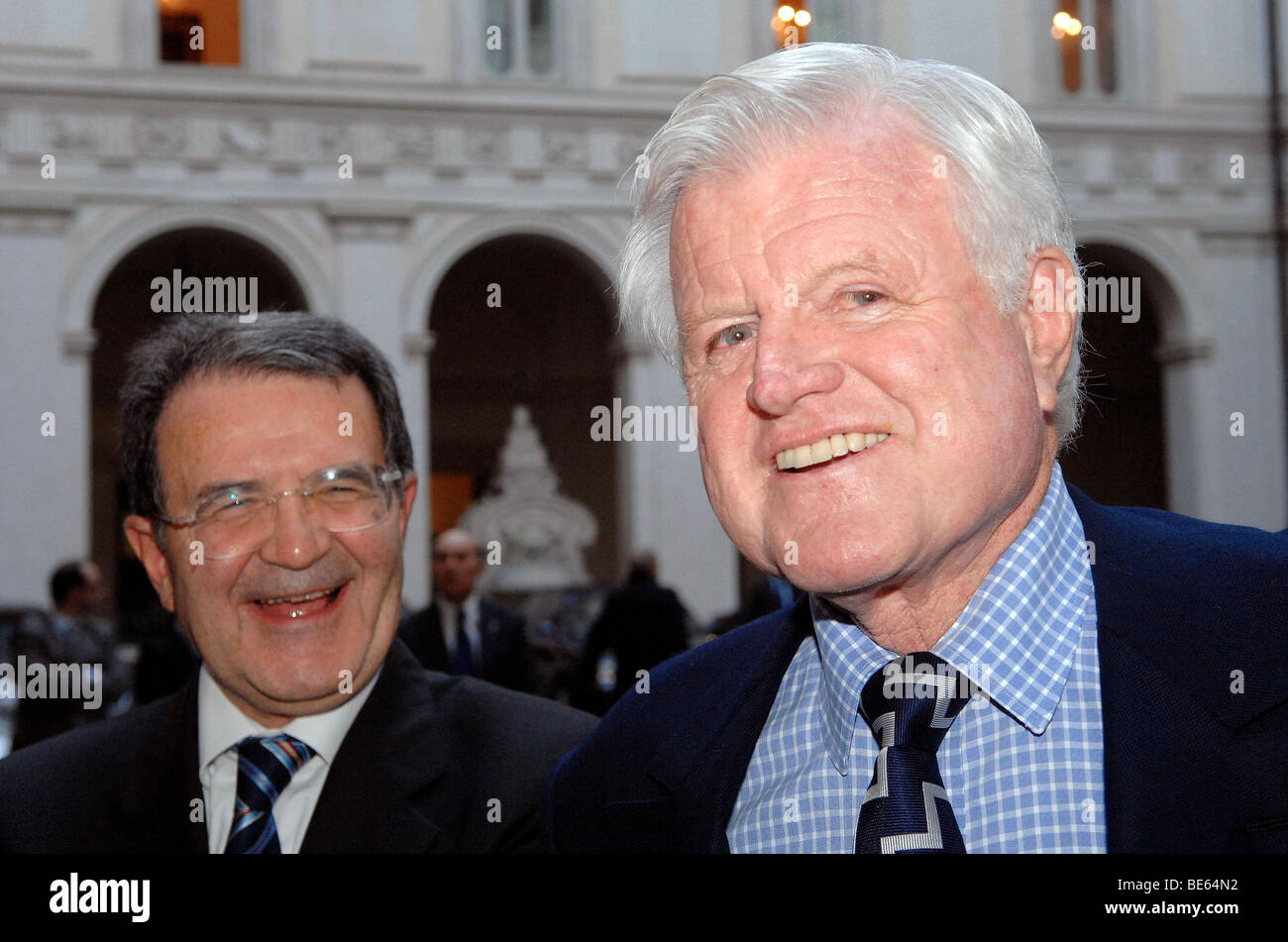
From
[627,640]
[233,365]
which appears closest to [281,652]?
[233,365]

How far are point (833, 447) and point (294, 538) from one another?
53cm

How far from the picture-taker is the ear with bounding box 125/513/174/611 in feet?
4.32

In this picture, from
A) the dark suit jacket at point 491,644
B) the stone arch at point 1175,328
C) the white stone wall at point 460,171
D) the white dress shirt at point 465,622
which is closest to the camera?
the dark suit jacket at point 491,644

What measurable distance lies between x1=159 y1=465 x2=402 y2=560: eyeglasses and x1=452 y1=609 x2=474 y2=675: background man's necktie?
1.61m

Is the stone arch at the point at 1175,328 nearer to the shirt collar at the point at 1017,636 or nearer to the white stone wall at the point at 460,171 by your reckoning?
the white stone wall at the point at 460,171

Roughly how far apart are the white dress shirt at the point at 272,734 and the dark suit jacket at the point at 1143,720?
0.25m

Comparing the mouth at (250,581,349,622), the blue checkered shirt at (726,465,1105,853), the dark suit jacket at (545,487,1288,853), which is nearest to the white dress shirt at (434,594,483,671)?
the mouth at (250,581,349,622)

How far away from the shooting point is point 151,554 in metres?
1.33

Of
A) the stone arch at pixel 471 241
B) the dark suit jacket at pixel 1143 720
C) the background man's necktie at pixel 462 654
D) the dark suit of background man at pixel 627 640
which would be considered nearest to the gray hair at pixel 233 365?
the dark suit jacket at pixel 1143 720

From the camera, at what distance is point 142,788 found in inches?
50.9

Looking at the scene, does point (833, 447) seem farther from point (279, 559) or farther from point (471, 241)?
point (471, 241)

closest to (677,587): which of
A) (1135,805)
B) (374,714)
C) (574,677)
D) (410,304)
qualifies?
(410,304)

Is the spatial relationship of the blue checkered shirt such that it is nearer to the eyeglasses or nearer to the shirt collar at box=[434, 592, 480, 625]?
the eyeglasses

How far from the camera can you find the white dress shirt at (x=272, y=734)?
1.27 m
